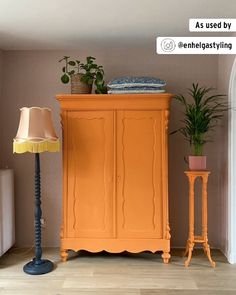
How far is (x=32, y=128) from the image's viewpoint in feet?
10.6

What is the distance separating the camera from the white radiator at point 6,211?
357 cm

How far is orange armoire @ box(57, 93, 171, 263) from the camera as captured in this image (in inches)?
139

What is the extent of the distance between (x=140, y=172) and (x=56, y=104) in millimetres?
1397

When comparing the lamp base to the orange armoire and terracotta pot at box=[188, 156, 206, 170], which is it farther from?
terracotta pot at box=[188, 156, 206, 170]

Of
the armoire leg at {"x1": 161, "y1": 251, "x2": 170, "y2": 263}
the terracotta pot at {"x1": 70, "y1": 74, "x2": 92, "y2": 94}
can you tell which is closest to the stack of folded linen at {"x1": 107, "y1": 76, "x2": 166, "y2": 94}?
the terracotta pot at {"x1": 70, "y1": 74, "x2": 92, "y2": 94}

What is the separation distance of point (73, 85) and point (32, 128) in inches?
29.5

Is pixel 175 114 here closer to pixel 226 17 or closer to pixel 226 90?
pixel 226 90

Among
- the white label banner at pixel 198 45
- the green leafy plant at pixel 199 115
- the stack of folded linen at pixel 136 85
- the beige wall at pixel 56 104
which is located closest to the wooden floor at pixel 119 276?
the beige wall at pixel 56 104

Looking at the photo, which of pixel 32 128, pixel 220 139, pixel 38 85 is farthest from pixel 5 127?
pixel 220 139

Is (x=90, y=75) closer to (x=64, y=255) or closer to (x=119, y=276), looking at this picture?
(x=64, y=255)

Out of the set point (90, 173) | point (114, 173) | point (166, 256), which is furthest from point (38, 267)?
point (166, 256)

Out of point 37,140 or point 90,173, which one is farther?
point 90,173

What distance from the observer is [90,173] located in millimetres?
3574

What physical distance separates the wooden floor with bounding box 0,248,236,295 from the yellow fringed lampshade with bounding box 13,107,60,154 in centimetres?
123
